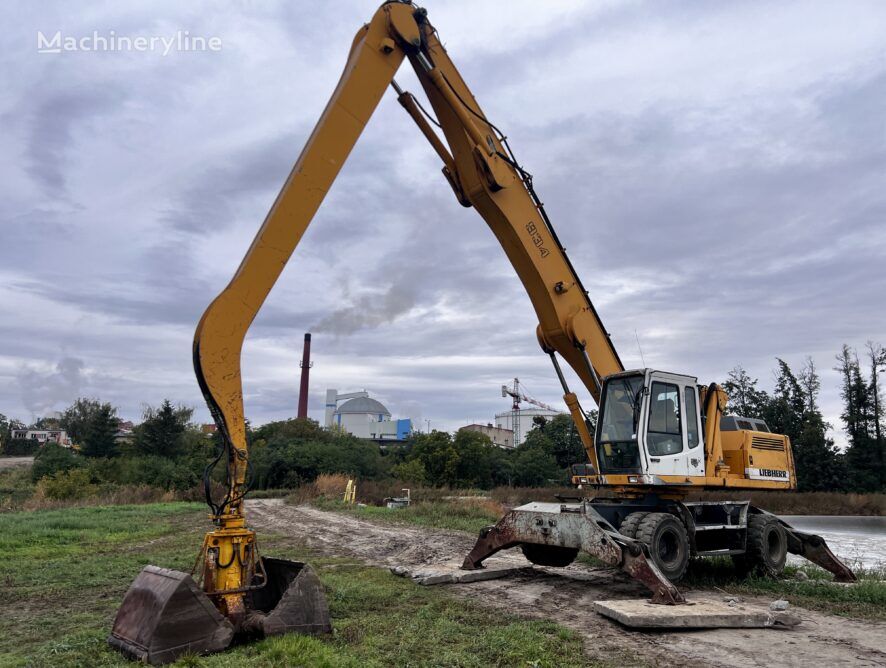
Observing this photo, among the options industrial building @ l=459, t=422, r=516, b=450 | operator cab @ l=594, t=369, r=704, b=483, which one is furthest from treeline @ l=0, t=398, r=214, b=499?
industrial building @ l=459, t=422, r=516, b=450

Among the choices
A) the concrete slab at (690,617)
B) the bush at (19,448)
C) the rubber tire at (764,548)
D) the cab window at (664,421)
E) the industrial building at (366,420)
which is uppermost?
the industrial building at (366,420)

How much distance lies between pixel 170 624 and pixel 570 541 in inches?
201

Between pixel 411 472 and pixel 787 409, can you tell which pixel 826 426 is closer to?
pixel 787 409

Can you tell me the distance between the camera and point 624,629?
273 inches

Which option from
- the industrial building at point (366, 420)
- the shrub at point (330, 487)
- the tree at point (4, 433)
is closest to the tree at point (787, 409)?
the shrub at point (330, 487)

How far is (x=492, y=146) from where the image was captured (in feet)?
33.6

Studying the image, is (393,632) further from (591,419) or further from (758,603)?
(591,419)

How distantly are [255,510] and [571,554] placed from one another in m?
17.8

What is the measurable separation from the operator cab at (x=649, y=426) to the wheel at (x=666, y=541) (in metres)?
0.61

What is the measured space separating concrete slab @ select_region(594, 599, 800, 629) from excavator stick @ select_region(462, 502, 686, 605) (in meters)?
0.45

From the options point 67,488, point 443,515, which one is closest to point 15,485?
point 67,488

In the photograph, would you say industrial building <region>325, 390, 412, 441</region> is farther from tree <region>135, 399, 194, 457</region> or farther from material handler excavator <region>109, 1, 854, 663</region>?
material handler excavator <region>109, 1, 854, 663</region>

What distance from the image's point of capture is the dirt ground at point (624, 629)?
602cm

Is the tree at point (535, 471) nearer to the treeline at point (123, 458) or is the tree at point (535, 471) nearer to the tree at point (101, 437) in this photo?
the treeline at point (123, 458)
